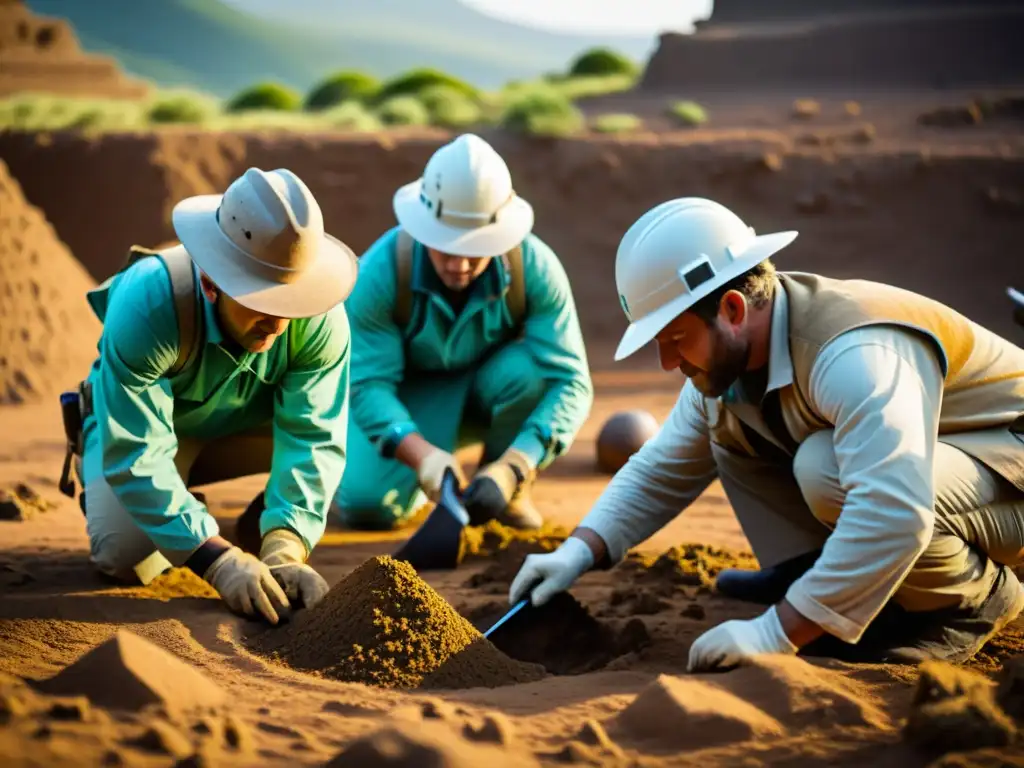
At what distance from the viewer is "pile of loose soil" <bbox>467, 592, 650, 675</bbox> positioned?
3.60 metres

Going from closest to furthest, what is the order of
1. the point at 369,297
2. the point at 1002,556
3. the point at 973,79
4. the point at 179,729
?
1. the point at 179,729
2. the point at 1002,556
3. the point at 369,297
4. the point at 973,79

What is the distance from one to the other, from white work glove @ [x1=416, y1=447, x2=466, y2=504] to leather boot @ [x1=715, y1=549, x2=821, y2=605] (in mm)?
1172

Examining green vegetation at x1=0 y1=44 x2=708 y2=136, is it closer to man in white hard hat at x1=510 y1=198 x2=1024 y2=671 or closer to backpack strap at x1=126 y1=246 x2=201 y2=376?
backpack strap at x1=126 y1=246 x2=201 y2=376

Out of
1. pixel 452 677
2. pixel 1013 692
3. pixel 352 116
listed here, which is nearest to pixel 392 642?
pixel 452 677

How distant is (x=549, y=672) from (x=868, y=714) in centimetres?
105

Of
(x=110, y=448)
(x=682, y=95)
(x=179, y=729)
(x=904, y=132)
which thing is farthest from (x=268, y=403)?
(x=682, y=95)

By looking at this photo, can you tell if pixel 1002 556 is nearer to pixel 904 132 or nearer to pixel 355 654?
pixel 355 654

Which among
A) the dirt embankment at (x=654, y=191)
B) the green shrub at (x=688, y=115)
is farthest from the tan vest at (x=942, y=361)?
the green shrub at (x=688, y=115)

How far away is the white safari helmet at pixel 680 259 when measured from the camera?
10.4 ft

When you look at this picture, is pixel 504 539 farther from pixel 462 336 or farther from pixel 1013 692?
pixel 1013 692

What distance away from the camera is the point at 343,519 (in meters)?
5.34

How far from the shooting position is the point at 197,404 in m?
4.09

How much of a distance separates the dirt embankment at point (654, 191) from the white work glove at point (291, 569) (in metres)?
7.53

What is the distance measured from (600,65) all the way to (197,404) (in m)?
18.6
